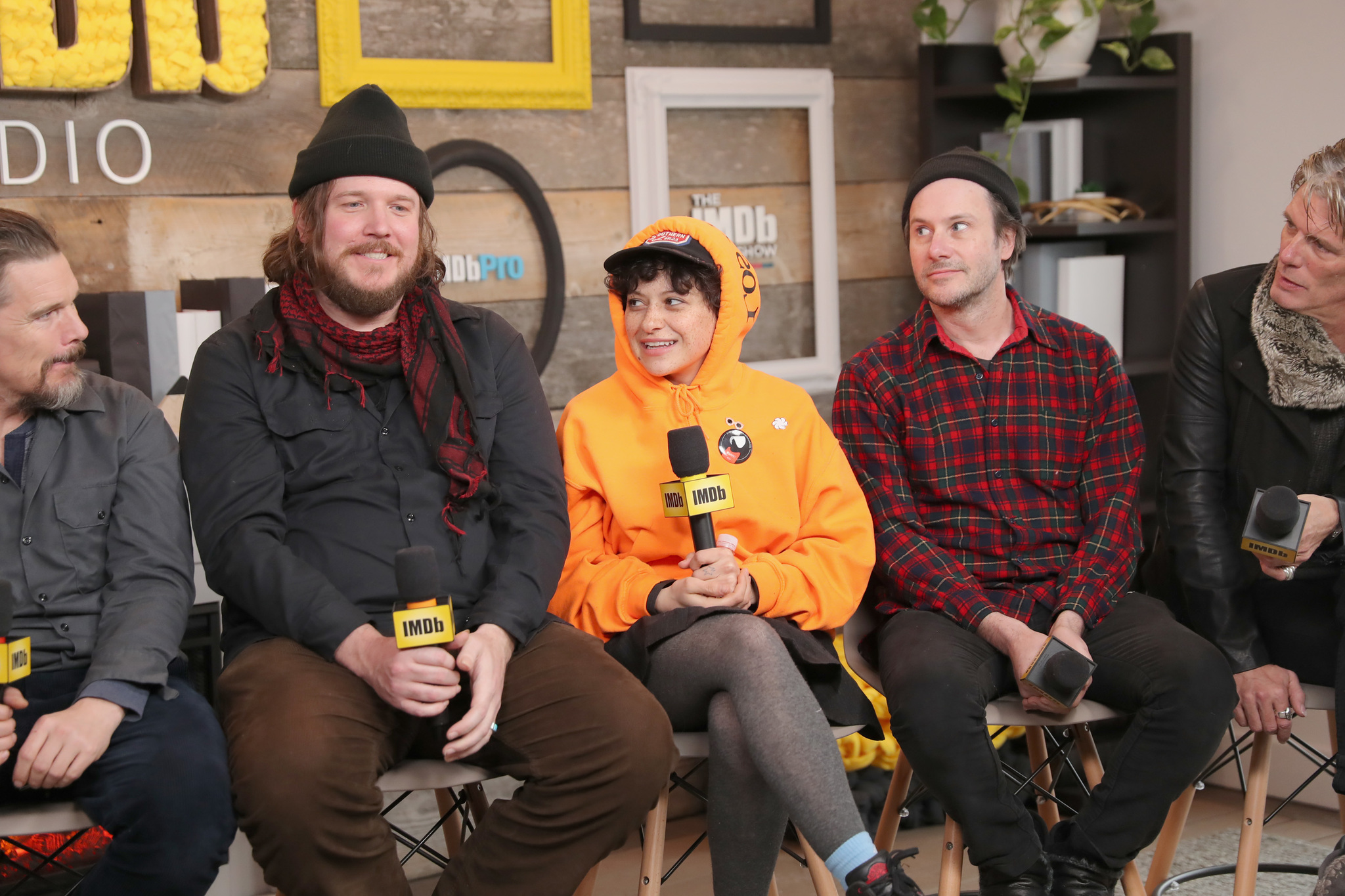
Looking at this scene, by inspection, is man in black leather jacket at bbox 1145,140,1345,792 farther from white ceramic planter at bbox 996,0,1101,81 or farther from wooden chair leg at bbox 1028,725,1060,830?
white ceramic planter at bbox 996,0,1101,81

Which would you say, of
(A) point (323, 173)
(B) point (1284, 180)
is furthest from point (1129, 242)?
Answer: (A) point (323, 173)

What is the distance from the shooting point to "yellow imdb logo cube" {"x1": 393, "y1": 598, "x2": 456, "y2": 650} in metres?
1.67

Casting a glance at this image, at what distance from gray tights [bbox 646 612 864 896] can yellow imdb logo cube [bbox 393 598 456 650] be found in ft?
1.59

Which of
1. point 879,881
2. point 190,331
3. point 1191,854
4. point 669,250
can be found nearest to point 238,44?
point 190,331

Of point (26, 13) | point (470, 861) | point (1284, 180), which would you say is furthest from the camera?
point (1284, 180)

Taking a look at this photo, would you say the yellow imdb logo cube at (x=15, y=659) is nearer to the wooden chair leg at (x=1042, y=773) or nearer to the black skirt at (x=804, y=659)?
the black skirt at (x=804, y=659)

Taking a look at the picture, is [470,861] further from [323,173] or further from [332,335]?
[323,173]

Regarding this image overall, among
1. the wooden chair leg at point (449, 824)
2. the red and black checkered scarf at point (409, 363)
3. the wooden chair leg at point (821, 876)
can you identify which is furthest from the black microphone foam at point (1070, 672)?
the wooden chair leg at point (449, 824)

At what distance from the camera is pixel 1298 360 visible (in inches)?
90.0

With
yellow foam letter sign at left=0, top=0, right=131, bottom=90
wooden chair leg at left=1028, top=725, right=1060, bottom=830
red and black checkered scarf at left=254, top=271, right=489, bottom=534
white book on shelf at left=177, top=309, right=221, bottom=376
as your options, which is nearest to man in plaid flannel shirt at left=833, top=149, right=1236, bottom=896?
wooden chair leg at left=1028, top=725, right=1060, bottom=830

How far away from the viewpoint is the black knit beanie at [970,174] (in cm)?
241

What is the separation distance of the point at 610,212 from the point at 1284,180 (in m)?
1.63

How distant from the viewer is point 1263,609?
237 centimetres

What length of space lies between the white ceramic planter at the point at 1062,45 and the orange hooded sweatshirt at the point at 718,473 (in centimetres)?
135
